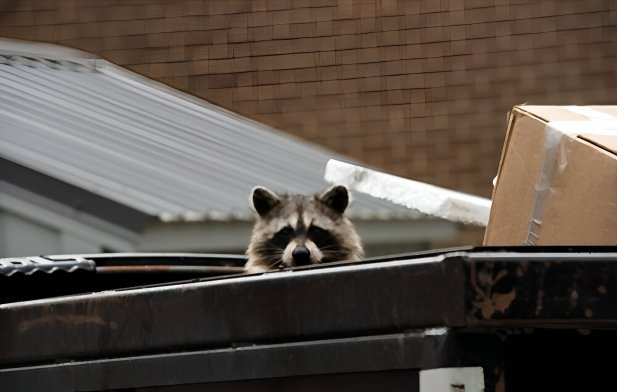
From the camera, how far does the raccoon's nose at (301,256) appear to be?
7.42 metres

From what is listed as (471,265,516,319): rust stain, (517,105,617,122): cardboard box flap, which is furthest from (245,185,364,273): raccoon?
(471,265,516,319): rust stain

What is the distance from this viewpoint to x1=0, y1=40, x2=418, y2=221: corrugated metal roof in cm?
904

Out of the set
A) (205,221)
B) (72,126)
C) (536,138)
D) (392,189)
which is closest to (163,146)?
(72,126)

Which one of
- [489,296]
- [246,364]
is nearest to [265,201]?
[246,364]

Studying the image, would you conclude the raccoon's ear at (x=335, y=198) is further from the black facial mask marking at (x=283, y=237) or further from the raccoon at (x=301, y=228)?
the black facial mask marking at (x=283, y=237)

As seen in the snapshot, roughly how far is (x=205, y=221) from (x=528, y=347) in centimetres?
711

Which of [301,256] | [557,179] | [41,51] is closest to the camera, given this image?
[557,179]

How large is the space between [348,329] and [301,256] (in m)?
4.99

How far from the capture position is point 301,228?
7863mm

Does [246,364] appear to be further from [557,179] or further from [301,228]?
[301,228]

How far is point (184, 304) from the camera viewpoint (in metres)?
2.74

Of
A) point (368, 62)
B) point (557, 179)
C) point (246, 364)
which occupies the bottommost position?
point (246, 364)

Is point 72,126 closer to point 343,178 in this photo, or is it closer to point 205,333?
point 343,178

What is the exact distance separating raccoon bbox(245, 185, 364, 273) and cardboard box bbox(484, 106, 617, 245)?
4064mm
